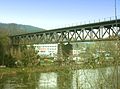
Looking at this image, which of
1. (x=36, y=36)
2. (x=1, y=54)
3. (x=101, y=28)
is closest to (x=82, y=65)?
(x=101, y=28)

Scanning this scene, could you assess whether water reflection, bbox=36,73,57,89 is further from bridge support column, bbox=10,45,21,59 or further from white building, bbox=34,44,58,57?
bridge support column, bbox=10,45,21,59

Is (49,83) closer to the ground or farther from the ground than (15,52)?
closer to the ground

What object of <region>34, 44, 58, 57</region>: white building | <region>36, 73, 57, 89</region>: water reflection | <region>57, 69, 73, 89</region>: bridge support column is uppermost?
<region>34, 44, 58, 57</region>: white building

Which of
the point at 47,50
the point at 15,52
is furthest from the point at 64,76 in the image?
the point at 15,52

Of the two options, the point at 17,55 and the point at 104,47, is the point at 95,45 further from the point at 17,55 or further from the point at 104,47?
the point at 17,55

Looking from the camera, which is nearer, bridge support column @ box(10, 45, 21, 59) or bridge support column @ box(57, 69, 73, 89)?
bridge support column @ box(57, 69, 73, 89)

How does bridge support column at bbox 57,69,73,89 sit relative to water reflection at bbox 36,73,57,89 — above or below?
above

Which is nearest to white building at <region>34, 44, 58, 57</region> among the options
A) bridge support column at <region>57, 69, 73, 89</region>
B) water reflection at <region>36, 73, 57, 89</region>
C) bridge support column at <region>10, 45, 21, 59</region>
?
bridge support column at <region>57, 69, 73, 89</region>

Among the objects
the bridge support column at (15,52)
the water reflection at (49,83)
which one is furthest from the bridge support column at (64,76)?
the bridge support column at (15,52)

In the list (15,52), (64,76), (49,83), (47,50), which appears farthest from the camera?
(15,52)

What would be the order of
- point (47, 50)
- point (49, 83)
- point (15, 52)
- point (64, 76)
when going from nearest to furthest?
point (64, 76), point (49, 83), point (47, 50), point (15, 52)

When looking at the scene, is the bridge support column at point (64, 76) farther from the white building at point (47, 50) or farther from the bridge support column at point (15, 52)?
the bridge support column at point (15, 52)

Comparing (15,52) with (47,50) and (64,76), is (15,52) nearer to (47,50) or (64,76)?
(47,50)

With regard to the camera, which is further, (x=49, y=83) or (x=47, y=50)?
(x=47, y=50)
